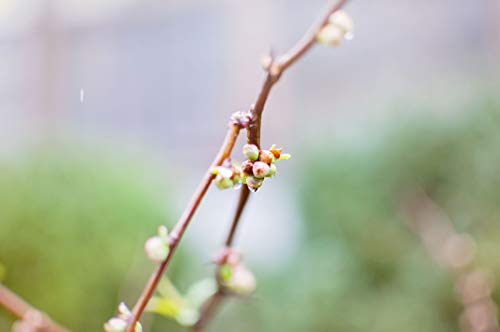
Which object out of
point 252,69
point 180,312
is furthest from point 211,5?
point 180,312

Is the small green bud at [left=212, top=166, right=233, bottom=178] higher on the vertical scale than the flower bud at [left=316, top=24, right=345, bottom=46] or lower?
lower

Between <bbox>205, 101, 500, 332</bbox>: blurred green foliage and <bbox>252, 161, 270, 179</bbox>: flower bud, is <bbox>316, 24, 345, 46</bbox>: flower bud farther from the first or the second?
<bbox>205, 101, 500, 332</bbox>: blurred green foliage

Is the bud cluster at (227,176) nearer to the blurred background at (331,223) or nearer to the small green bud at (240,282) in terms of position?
the small green bud at (240,282)

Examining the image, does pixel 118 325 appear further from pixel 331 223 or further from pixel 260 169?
pixel 331 223

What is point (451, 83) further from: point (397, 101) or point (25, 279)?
point (25, 279)

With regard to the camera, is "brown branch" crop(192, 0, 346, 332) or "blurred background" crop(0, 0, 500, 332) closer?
"brown branch" crop(192, 0, 346, 332)

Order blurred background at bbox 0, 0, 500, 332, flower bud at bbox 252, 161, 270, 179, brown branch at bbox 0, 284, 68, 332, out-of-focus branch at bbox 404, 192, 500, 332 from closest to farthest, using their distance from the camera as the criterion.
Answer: flower bud at bbox 252, 161, 270, 179 < brown branch at bbox 0, 284, 68, 332 < out-of-focus branch at bbox 404, 192, 500, 332 < blurred background at bbox 0, 0, 500, 332

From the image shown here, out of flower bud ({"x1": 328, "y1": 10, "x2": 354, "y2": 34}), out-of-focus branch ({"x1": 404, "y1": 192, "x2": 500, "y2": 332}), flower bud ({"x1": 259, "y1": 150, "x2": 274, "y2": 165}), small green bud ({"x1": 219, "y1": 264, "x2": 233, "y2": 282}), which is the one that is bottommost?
out-of-focus branch ({"x1": 404, "y1": 192, "x2": 500, "y2": 332})

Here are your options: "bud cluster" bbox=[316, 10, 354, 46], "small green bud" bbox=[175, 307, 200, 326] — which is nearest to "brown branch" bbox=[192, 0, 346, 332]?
"bud cluster" bbox=[316, 10, 354, 46]
